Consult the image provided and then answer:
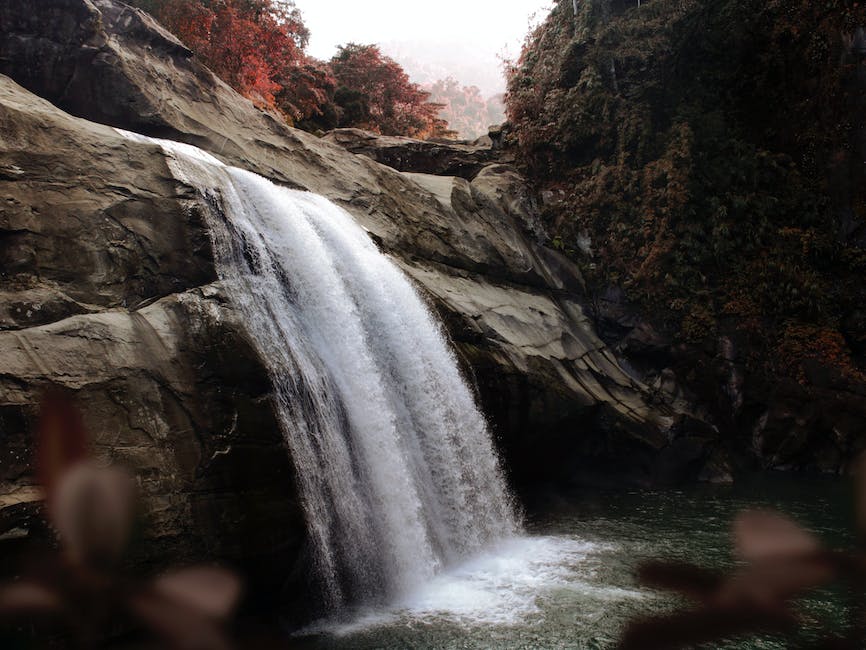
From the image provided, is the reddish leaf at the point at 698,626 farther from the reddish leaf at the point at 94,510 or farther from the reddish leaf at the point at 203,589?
the reddish leaf at the point at 94,510

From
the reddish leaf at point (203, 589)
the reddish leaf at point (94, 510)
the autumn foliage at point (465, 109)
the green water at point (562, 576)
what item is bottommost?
the green water at point (562, 576)

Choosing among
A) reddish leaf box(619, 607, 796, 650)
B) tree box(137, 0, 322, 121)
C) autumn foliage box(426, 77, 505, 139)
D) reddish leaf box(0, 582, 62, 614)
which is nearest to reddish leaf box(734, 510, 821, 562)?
reddish leaf box(619, 607, 796, 650)

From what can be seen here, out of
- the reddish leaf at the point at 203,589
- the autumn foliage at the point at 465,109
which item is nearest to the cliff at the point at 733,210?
the reddish leaf at the point at 203,589

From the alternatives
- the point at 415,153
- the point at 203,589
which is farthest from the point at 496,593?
the point at 415,153

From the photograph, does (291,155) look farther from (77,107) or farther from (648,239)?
(648,239)

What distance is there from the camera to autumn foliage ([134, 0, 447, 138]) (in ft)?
58.3

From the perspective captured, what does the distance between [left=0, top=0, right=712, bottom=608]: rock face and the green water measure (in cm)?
129

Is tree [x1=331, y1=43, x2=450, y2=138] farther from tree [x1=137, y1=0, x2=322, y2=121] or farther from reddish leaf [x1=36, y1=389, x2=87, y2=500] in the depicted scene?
reddish leaf [x1=36, y1=389, x2=87, y2=500]

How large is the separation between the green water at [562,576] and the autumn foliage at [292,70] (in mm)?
14862

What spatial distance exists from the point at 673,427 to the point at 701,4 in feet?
38.2

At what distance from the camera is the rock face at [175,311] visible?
6.27 m

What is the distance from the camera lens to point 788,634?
0.71m

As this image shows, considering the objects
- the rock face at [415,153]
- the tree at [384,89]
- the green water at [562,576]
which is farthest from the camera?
the tree at [384,89]

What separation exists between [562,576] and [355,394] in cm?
384
